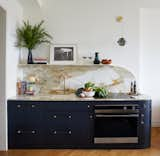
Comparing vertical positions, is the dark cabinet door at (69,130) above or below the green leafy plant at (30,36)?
below

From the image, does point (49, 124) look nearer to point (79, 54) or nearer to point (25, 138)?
point (25, 138)

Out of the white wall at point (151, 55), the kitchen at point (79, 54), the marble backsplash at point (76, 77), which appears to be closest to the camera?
the kitchen at point (79, 54)

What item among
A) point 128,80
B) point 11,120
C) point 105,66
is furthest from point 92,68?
point 11,120

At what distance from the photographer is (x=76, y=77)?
471cm

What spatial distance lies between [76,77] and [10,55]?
1.29 meters

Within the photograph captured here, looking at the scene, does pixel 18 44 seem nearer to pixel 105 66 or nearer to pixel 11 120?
pixel 11 120

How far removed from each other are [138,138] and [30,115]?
168cm

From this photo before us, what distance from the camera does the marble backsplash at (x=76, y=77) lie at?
4.70m

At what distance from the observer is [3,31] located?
149 inches

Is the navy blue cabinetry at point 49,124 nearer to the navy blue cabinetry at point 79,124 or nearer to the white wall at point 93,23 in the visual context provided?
the navy blue cabinetry at point 79,124

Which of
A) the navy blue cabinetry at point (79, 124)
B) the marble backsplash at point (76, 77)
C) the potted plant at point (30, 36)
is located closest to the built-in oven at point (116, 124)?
the navy blue cabinetry at point (79, 124)

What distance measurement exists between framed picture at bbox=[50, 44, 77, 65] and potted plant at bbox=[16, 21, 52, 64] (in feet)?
0.71

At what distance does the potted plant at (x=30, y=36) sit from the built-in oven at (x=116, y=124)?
158 cm

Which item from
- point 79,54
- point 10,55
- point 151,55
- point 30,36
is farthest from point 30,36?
point 151,55
